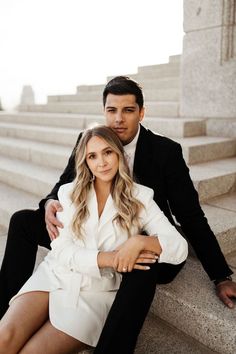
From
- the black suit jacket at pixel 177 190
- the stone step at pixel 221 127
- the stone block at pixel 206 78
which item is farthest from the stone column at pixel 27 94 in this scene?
the black suit jacket at pixel 177 190

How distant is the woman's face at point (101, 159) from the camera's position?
2.02 metres

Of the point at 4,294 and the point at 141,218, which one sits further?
the point at 4,294

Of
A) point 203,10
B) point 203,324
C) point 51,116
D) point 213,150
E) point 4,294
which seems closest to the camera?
point 203,324

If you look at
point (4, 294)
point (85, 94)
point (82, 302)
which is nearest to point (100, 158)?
point (82, 302)

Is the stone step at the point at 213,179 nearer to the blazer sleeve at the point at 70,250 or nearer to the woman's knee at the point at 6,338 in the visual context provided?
the blazer sleeve at the point at 70,250

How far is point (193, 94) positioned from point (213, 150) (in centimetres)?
96

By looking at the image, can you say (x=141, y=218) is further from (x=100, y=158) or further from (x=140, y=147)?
(x=140, y=147)

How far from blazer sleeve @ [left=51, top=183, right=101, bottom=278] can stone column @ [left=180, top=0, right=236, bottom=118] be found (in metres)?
2.64

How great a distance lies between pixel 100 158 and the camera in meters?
2.02

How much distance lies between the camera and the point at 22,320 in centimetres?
181

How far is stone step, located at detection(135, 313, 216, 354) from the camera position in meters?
2.02

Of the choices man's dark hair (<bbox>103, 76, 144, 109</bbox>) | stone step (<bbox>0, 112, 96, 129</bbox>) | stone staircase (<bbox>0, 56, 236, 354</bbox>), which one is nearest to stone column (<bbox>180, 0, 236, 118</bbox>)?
stone staircase (<bbox>0, 56, 236, 354</bbox>)

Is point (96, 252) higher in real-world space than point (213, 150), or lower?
lower

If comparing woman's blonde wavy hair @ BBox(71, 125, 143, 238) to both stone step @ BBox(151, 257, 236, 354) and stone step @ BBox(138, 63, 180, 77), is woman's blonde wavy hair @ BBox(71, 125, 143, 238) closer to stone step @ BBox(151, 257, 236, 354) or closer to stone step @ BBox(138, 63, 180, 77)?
stone step @ BBox(151, 257, 236, 354)
